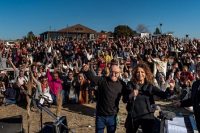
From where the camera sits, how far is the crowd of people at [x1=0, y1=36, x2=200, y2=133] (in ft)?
18.3

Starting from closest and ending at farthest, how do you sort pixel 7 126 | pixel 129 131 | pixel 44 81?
pixel 129 131 < pixel 7 126 < pixel 44 81

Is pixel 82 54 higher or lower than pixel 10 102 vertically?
higher

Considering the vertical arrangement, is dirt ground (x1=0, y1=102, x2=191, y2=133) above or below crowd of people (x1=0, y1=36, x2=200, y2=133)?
below

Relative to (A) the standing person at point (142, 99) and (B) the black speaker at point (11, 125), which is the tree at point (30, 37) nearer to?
(B) the black speaker at point (11, 125)

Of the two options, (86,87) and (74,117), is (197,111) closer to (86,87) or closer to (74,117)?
(74,117)

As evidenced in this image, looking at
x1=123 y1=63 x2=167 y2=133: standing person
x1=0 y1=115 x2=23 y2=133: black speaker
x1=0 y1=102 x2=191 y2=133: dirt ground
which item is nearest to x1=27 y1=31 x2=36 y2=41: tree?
x1=0 y1=102 x2=191 y2=133: dirt ground

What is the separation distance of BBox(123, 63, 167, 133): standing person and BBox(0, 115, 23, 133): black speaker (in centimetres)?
197

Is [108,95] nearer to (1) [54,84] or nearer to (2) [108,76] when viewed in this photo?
(2) [108,76]

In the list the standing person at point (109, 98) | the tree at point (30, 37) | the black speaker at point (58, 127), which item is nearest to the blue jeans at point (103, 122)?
the standing person at point (109, 98)

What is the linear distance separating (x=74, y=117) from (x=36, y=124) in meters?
1.34

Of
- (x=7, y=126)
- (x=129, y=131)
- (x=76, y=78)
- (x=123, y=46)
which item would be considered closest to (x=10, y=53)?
(x=123, y=46)

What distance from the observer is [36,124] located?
1009 centimetres

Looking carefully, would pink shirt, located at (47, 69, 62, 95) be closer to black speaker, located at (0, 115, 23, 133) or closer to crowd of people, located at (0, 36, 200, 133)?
crowd of people, located at (0, 36, 200, 133)

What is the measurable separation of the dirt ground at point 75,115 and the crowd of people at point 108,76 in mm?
601
